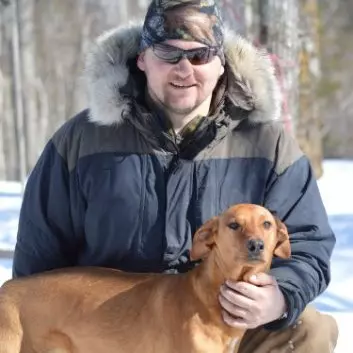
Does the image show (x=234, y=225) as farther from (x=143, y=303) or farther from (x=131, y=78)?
(x=131, y=78)

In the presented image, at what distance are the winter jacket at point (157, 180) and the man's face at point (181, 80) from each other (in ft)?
0.28

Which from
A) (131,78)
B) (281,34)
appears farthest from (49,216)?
(281,34)

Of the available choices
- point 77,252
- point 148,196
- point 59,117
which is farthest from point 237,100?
point 59,117

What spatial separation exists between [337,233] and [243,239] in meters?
4.72

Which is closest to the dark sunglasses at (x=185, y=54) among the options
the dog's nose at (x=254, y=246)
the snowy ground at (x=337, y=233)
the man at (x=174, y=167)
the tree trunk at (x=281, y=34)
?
the man at (x=174, y=167)

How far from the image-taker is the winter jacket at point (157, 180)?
2.70m

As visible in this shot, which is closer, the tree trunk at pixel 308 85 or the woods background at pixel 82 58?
the woods background at pixel 82 58

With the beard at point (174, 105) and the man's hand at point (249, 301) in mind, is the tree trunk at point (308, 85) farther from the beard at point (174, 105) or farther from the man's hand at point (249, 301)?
the man's hand at point (249, 301)

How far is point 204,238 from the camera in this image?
230 centimetres

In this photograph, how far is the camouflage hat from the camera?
8.68 ft

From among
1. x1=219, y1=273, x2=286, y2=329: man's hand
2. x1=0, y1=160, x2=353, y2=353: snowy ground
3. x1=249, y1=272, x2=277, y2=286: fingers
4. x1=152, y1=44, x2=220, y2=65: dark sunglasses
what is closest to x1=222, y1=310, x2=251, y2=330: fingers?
x1=219, y1=273, x2=286, y2=329: man's hand

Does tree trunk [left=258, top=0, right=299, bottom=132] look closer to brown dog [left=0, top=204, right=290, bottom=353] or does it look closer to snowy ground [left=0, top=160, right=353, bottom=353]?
snowy ground [left=0, top=160, right=353, bottom=353]

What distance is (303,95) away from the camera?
902 cm

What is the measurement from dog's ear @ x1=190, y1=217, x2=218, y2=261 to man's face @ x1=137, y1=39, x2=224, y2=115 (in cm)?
56
